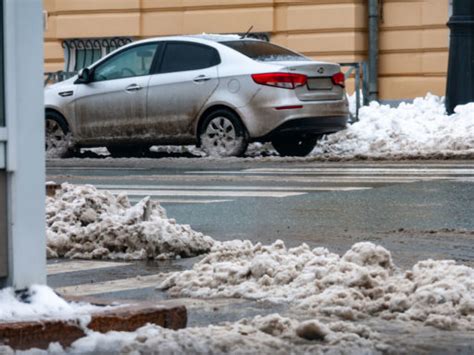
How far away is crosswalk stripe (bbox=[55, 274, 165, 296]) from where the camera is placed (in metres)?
6.20

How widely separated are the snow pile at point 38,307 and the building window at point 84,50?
62.0 feet

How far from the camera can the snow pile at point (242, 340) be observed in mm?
4531

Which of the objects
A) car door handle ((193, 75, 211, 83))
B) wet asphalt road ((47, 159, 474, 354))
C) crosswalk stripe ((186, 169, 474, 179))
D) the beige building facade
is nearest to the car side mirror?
car door handle ((193, 75, 211, 83))

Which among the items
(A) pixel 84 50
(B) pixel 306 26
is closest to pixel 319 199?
(B) pixel 306 26

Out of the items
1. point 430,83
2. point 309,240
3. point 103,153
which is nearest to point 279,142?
point 103,153

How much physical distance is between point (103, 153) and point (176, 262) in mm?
11956

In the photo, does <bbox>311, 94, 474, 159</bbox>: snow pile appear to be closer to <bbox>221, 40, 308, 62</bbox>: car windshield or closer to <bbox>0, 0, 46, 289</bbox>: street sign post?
<bbox>221, 40, 308, 62</bbox>: car windshield

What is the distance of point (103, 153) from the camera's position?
62.5ft

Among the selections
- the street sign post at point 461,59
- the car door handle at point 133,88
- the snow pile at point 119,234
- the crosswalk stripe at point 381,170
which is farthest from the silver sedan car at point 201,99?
the snow pile at point 119,234

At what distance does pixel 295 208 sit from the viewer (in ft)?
32.8

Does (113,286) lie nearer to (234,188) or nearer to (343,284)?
(343,284)

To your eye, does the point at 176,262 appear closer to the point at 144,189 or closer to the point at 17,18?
the point at 17,18

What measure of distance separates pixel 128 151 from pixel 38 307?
13703 millimetres

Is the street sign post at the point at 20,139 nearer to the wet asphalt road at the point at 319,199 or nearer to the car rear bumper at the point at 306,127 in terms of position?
the wet asphalt road at the point at 319,199
